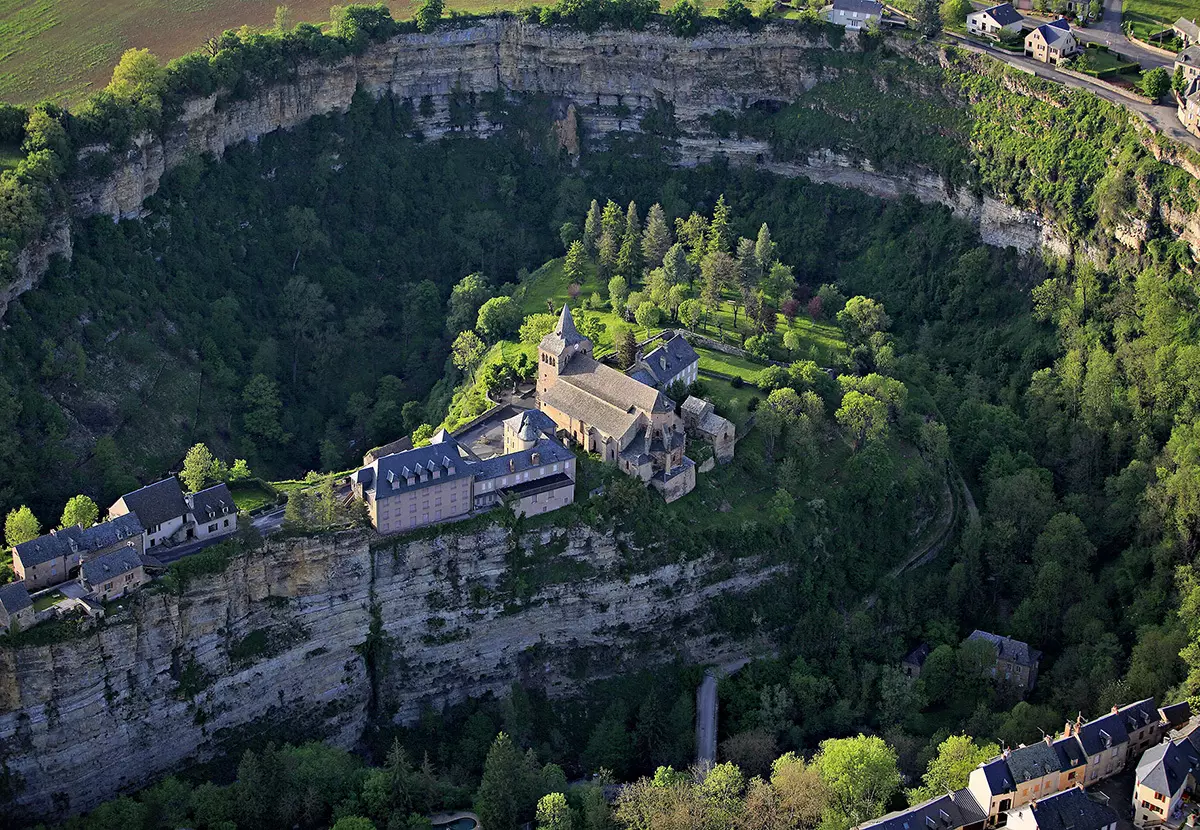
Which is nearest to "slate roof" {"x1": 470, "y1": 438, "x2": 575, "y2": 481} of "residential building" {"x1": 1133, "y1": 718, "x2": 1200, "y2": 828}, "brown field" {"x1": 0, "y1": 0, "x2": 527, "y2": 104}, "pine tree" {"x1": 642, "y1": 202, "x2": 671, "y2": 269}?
"pine tree" {"x1": 642, "y1": 202, "x2": 671, "y2": 269}

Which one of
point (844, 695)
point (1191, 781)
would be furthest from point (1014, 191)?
point (1191, 781)

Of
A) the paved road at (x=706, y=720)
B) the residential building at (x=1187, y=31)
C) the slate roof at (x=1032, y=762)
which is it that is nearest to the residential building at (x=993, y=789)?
the slate roof at (x=1032, y=762)

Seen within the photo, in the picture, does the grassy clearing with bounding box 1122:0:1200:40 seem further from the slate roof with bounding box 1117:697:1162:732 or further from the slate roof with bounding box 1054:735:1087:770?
the slate roof with bounding box 1054:735:1087:770

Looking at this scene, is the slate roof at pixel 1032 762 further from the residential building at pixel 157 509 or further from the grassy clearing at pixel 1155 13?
the grassy clearing at pixel 1155 13

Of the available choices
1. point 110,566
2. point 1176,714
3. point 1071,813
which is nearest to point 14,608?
point 110,566

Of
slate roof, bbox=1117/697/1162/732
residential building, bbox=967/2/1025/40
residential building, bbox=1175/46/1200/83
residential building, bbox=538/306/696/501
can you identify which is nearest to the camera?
slate roof, bbox=1117/697/1162/732

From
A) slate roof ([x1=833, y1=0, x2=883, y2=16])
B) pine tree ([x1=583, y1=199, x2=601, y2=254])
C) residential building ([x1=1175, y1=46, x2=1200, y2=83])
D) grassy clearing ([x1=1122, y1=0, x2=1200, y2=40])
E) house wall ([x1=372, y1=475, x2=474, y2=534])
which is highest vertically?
slate roof ([x1=833, y1=0, x2=883, y2=16])

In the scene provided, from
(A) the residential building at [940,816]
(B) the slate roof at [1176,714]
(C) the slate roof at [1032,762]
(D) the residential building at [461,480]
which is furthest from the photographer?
(D) the residential building at [461,480]

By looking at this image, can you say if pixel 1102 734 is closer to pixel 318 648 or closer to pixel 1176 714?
pixel 1176 714
